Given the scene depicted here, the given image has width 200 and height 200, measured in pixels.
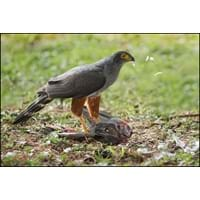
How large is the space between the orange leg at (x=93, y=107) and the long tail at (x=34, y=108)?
172mm

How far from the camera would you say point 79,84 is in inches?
99.6

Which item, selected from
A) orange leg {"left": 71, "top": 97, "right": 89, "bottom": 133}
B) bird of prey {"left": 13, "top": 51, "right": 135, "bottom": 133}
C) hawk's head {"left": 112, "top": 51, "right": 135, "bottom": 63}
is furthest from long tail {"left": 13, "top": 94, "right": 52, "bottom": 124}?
hawk's head {"left": 112, "top": 51, "right": 135, "bottom": 63}

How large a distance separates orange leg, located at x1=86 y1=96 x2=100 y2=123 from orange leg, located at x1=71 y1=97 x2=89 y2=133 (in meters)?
0.04

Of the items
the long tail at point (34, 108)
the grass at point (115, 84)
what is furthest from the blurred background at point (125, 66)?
the long tail at point (34, 108)

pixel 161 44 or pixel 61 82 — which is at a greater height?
pixel 161 44

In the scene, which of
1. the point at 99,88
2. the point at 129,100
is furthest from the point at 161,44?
the point at 99,88

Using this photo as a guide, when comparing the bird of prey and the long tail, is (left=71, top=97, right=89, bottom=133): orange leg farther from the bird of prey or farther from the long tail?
the long tail

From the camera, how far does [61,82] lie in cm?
257

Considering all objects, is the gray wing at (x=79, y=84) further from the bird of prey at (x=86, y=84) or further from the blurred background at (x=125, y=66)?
the blurred background at (x=125, y=66)

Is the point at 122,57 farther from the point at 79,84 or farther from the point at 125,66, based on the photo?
the point at 125,66

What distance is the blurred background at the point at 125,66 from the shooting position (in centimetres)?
311

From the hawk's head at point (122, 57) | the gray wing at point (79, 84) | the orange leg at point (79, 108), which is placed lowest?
the orange leg at point (79, 108)

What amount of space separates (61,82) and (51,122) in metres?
0.22
